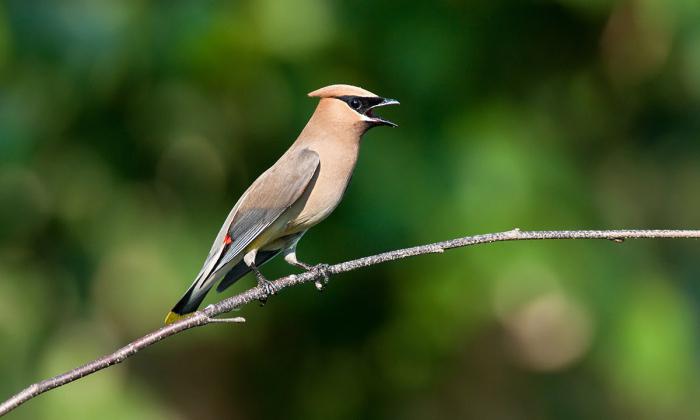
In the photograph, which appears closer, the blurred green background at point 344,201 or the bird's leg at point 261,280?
the bird's leg at point 261,280

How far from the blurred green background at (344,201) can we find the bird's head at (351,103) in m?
1.78

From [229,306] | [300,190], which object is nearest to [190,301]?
[300,190]

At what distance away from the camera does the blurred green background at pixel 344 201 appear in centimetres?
564

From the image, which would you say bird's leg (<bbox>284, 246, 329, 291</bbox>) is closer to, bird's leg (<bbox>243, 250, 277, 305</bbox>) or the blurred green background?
bird's leg (<bbox>243, 250, 277, 305</bbox>)

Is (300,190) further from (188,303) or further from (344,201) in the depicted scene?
(344,201)

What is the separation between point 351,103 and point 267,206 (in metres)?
0.47

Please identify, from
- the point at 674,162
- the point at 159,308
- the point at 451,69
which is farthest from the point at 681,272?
the point at 159,308

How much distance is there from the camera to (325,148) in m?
3.82

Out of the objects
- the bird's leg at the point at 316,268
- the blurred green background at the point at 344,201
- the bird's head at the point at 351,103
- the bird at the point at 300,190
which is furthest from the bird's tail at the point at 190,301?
the blurred green background at the point at 344,201

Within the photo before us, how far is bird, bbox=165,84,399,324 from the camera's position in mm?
3709

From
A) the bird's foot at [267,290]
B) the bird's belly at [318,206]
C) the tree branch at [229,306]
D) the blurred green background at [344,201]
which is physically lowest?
the blurred green background at [344,201]

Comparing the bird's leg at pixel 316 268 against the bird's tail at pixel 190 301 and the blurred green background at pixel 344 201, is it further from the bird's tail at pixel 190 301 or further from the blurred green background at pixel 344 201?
the blurred green background at pixel 344 201

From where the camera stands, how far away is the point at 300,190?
145 inches

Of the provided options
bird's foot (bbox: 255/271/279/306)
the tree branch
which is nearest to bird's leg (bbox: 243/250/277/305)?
bird's foot (bbox: 255/271/279/306)
